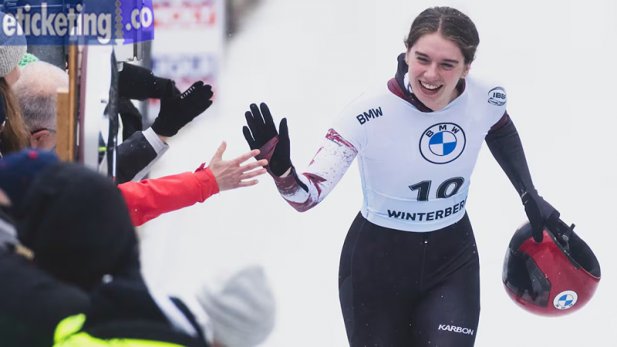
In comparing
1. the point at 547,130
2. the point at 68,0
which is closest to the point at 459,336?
the point at 68,0

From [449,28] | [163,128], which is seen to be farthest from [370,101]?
[163,128]

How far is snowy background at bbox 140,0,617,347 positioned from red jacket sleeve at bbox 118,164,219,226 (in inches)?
76.8

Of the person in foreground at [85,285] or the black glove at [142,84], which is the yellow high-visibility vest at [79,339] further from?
the black glove at [142,84]

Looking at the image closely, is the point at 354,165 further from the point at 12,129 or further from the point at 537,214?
the point at 12,129

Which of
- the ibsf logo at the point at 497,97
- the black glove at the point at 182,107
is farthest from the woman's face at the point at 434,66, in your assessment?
the black glove at the point at 182,107

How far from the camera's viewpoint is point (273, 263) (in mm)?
7711

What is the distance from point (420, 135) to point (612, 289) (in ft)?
10.7

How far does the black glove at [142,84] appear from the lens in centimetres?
505

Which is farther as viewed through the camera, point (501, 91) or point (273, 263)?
point (273, 263)

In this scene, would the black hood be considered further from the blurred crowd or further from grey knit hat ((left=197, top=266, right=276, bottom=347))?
grey knit hat ((left=197, top=266, right=276, bottom=347))

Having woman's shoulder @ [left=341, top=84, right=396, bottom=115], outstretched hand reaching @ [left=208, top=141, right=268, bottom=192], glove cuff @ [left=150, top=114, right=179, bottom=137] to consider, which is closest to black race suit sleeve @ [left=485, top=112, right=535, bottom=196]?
woman's shoulder @ [left=341, top=84, right=396, bottom=115]

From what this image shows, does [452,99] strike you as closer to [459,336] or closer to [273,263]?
[459,336]

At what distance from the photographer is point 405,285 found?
482 cm

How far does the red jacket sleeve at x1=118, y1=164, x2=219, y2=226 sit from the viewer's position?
413cm
